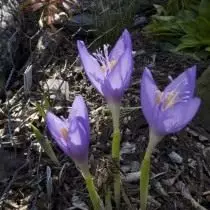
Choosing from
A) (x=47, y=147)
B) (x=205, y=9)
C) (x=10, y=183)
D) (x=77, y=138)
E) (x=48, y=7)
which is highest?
(x=48, y=7)

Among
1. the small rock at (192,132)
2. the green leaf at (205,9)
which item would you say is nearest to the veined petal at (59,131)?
the small rock at (192,132)

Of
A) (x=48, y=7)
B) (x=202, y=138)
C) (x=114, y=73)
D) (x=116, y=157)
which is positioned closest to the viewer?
(x=114, y=73)

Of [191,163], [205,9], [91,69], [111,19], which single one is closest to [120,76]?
[91,69]

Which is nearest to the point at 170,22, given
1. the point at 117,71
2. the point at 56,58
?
the point at 56,58

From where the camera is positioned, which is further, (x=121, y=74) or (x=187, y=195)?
(x=187, y=195)

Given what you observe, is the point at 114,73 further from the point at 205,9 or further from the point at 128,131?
the point at 205,9

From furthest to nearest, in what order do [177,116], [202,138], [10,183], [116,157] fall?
[202,138], [10,183], [116,157], [177,116]
